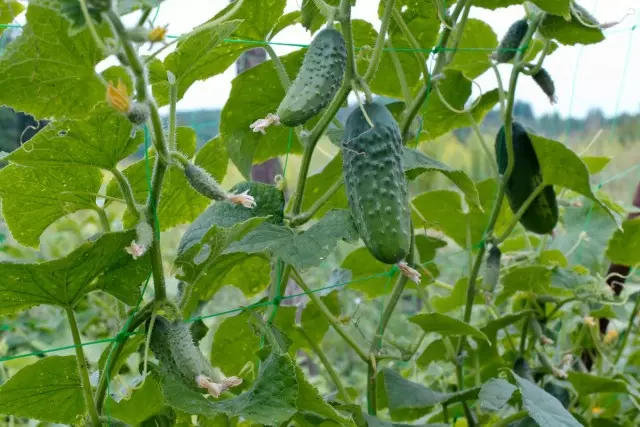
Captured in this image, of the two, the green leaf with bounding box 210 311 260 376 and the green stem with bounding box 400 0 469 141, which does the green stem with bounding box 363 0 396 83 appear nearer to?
the green stem with bounding box 400 0 469 141

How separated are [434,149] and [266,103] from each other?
10.5 ft

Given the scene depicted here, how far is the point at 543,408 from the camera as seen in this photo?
3.17ft

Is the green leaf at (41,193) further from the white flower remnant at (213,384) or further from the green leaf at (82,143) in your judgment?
the white flower remnant at (213,384)

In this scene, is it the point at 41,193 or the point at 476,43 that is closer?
the point at 41,193

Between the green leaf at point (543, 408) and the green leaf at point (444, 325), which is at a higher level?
the green leaf at point (444, 325)

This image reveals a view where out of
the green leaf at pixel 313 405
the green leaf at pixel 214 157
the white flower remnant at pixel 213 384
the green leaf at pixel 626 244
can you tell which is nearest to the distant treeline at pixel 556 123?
the green leaf at pixel 626 244

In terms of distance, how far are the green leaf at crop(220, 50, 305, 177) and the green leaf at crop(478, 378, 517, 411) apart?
404mm

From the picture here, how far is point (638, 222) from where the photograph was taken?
1372mm

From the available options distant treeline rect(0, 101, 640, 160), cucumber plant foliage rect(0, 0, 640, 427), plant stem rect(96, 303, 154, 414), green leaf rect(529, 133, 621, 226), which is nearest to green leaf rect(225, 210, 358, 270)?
cucumber plant foliage rect(0, 0, 640, 427)

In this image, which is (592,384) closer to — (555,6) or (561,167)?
(561,167)

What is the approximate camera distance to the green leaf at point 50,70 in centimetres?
71

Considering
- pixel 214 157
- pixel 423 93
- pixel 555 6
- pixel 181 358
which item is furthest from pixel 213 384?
pixel 555 6

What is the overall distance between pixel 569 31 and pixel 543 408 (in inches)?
20.8

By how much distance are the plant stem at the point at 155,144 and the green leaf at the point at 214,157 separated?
0.27 m
